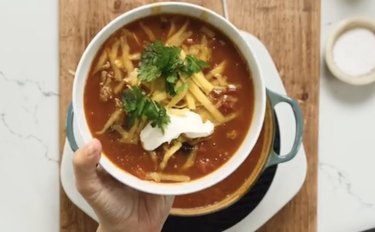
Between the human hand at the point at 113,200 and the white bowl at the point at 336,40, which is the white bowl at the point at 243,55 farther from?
the white bowl at the point at 336,40

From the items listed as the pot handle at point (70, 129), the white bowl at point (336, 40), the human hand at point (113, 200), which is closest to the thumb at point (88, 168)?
the human hand at point (113, 200)

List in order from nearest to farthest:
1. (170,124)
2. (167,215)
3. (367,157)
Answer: (170,124) < (167,215) < (367,157)

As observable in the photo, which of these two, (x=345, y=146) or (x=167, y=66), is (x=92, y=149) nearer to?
(x=167, y=66)

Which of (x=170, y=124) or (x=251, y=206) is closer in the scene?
(x=170, y=124)

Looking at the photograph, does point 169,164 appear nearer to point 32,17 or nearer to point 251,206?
point 251,206

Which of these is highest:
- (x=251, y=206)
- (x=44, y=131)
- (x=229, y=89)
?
(x=229, y=89)

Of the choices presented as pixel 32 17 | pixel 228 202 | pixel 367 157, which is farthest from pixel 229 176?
pixel 32 17

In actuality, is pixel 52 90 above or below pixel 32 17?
below
